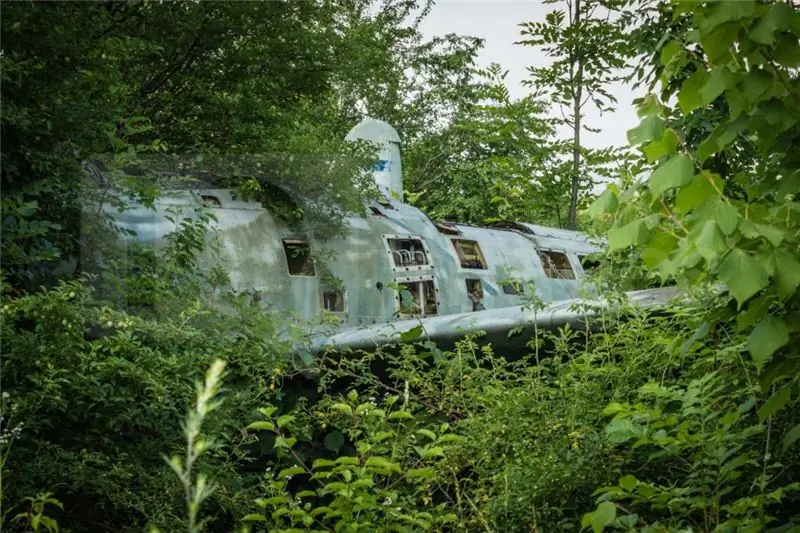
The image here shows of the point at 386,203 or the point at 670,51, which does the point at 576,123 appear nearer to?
Answer: the point at 386,203

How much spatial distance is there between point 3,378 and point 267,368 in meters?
1.43

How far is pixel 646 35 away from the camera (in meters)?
5.32

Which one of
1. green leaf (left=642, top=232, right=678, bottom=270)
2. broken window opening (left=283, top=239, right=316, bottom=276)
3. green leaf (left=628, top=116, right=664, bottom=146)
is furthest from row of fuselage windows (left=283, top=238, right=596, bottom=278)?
green leaf (left=628, top=116, right=664, bottom=146)

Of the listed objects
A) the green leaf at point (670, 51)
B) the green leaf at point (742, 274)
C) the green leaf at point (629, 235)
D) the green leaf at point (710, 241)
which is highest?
the green leaf at point (670, 51)

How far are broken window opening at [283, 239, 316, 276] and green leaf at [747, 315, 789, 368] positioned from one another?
15.7 feet

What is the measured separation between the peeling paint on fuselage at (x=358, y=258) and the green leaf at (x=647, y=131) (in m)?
3.36

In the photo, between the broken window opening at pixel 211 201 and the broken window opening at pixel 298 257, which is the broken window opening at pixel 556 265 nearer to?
the broken window opening at pixel 298 257

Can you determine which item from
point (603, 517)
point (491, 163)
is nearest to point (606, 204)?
point (603, 517)

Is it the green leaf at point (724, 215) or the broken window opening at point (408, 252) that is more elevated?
the broken window opening at point (408, 252)

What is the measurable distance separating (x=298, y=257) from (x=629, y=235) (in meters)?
4.75

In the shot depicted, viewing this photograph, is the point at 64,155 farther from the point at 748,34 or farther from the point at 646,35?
the point at 748,34

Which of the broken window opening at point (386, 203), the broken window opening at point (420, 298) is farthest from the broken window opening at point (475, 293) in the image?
the broken window opening at point (386, 203)

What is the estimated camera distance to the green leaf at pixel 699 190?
2.16 metres

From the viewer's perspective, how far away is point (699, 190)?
2174mm
